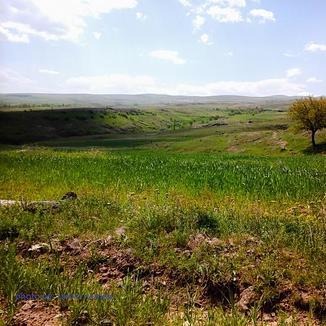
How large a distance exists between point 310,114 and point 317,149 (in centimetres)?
669

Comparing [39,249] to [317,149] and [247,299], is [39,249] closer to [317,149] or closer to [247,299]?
[247,299]

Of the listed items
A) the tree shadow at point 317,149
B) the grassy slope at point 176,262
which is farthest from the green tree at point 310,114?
the grassy slope at point 176,262

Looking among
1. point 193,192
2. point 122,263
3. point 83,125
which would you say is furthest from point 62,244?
point 83,125

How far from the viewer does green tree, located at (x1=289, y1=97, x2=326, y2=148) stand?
72250mm

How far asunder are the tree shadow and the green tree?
859mm

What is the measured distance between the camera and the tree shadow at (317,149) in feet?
229

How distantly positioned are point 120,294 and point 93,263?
191 cm

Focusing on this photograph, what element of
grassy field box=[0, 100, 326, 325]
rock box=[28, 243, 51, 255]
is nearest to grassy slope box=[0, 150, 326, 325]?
grassy field box=[0, 100, 326, 325]

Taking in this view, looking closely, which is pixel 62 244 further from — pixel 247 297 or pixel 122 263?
pixel 247 297

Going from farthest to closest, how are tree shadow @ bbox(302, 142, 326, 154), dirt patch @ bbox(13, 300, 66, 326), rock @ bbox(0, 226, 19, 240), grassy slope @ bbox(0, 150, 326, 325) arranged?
tree shadow @ bbox(302, 142, 326, 154), rock @ bbox(0, 226, 19, 240), grassy slope @ bbox(0, 150, 326, 325), dirt patch @ bbox(13, 300, 66, 326)

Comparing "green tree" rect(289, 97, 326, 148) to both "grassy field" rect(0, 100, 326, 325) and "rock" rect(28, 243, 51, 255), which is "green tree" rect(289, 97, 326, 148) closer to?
"grassy field" rect(0, 100, 326, 325)

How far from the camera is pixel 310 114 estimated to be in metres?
72.1

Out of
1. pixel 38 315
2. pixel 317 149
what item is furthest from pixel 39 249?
pixel 317 149

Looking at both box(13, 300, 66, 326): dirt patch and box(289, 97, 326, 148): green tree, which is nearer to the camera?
box(13, 300, 66, 326): dirt patch
